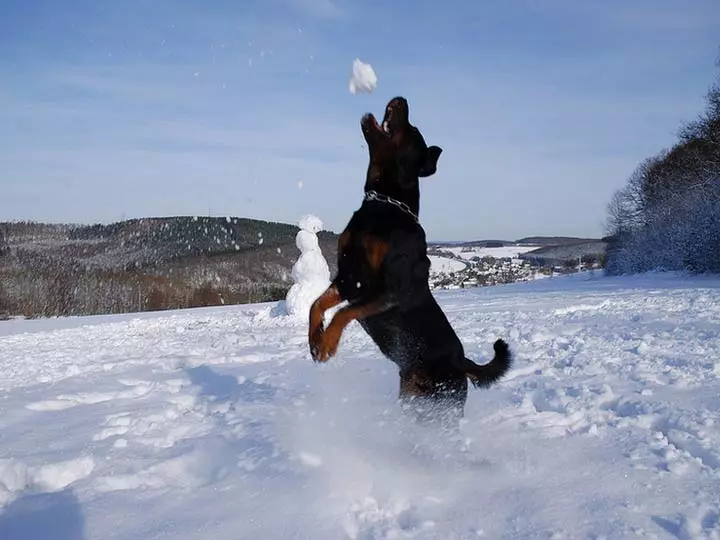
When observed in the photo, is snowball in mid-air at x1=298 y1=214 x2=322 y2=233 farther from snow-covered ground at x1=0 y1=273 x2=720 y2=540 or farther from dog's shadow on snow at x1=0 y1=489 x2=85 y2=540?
dog's shadow on snow at x1=0 y1=489 x2=85 y2=540

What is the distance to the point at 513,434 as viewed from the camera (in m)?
3.24

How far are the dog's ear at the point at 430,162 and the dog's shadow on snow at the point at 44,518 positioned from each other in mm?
2527

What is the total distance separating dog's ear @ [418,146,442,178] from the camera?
3.17 m

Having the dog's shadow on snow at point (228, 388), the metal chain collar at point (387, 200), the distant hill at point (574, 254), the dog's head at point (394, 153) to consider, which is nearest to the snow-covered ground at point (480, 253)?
the distant hill at point (574, 254)

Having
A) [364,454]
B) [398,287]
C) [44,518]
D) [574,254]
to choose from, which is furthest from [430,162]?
[574,254]

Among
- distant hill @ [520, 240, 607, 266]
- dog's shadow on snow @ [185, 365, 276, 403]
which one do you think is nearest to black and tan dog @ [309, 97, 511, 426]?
dog's shadow on snow @ [185, 365, 276, 403]

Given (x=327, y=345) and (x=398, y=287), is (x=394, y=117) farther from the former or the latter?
(x=327, y=345)

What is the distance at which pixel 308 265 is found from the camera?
14539 mm

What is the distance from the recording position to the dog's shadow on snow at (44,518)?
230 cm

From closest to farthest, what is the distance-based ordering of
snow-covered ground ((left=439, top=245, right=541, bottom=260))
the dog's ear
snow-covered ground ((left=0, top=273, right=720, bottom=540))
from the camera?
snow-covered ground ((left=0, top=273, right=720, bottom=540)) → the dog's ear → snow-covered ground ((left=439, top=245, right=541, bottom=260))

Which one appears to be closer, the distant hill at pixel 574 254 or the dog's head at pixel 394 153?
the dog's head at pixel 394 153

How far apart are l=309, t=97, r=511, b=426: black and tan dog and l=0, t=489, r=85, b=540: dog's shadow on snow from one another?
1.35 meters

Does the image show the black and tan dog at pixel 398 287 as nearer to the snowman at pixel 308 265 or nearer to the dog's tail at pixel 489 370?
the dog's tail at pixel 489 370

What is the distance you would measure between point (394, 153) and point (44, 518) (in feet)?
8.46
